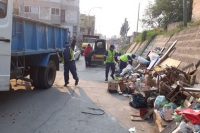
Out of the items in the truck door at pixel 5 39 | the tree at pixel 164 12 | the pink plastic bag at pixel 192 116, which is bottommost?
the pink plastic bag at pixel 192 116

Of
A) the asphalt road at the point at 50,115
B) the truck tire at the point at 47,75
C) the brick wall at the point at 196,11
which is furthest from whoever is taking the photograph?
the brick wall at the point at 196,11

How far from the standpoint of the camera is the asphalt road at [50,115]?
7.52 meters

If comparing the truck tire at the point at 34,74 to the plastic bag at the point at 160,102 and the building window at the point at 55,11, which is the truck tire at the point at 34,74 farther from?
the building window at the point at 55,11

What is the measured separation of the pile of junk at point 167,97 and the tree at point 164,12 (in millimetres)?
18205

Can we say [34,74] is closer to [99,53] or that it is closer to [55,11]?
[99,53]

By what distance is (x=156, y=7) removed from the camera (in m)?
35.2

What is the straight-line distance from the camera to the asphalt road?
24.7 ft

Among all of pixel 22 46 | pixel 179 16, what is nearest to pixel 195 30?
pixel 22 46

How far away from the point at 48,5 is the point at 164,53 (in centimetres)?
4608

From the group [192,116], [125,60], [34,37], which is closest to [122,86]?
[34,37]

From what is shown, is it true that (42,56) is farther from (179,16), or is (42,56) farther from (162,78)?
(179,16)

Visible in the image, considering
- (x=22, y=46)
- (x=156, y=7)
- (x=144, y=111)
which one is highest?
(x=156, y=7)

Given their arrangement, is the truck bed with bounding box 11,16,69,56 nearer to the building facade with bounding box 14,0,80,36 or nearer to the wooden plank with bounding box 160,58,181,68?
the wooden plank with bounding box 160,58,181,68

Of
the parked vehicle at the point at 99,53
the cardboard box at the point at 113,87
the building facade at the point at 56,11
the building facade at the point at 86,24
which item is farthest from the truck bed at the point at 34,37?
the building facade at the point at 86,24
